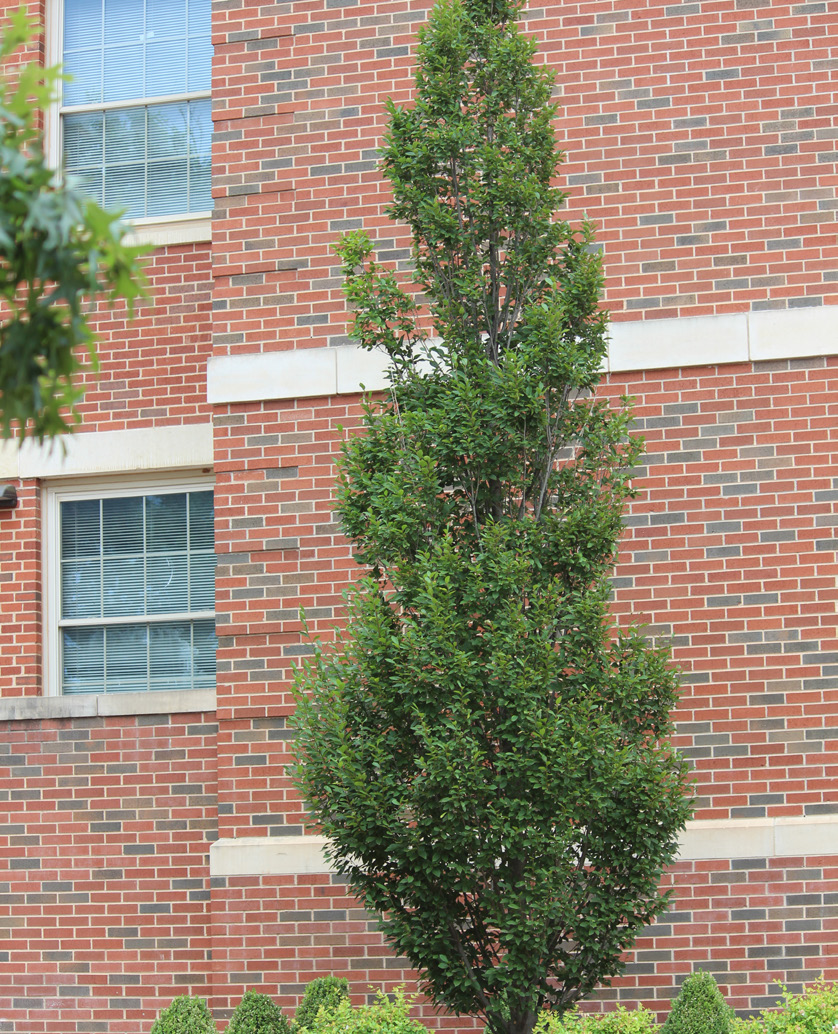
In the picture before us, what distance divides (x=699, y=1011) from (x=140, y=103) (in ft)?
26.8

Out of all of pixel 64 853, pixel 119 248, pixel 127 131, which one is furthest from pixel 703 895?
pixel 127 131

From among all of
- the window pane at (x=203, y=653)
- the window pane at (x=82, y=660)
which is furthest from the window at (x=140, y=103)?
the window pane at (x=82, y=660)

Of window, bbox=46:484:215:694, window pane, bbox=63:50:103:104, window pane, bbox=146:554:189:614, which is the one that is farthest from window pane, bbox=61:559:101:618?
window pane, bbox=63:50:103:104

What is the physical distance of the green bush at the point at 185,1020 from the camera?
720 cm

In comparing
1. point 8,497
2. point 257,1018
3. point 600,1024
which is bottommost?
point 257,1018

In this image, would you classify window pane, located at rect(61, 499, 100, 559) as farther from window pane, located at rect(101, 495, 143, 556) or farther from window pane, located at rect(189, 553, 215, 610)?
window pane, located at rect(189, 553, 215, 610)

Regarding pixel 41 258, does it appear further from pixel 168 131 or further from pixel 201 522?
pixel 168 131

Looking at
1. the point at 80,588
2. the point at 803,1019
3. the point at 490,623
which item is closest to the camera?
the point at 490,623

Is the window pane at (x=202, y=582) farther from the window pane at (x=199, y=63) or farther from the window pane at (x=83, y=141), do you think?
the window pane at (x=199, y=63)

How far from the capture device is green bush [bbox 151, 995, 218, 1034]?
283 inches

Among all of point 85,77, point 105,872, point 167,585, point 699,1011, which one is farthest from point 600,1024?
point 85,77

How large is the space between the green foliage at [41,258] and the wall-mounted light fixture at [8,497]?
23.6ft

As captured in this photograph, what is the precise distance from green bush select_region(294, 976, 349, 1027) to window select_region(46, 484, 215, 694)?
268 centimetres

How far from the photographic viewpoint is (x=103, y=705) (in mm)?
9297
